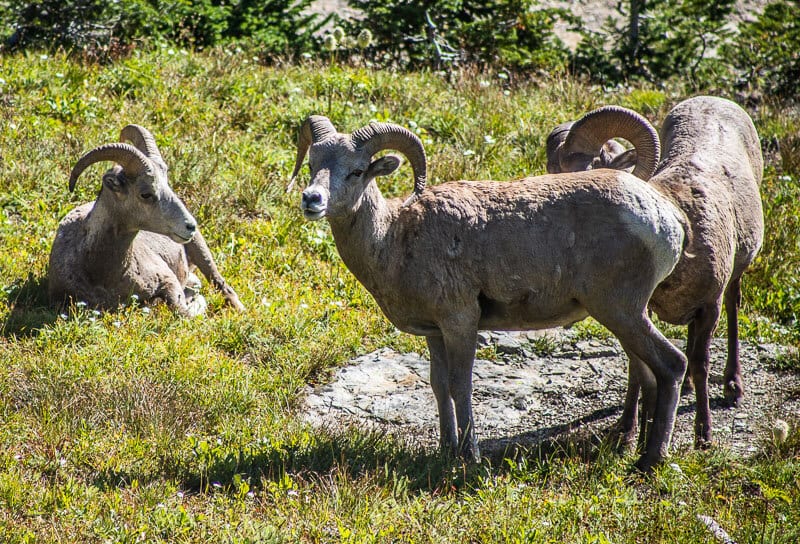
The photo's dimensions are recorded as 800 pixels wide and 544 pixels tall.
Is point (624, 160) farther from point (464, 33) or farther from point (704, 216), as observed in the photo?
point (464, 33)

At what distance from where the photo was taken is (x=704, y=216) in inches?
268

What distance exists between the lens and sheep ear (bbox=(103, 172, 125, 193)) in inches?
340

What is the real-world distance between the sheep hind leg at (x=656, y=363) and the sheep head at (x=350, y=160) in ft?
5.44

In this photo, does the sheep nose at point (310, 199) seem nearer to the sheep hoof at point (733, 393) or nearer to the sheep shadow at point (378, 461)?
the sheep shadow at point (378, 461)

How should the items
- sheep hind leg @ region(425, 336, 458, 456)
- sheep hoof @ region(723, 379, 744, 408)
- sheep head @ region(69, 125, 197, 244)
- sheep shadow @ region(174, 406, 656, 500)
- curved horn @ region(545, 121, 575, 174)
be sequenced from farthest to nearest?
sheep head @ region(69, 125, 197, 244) < curved horn @ region(545, 121, 575, 174) < sheep hoof @ region(723, 379, 744, 408) < sheep hind leg @ region(425, 336, 458, 456) < sheep shadow @ region(174, 406, 656, 500)

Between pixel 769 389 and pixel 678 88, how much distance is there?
809cm

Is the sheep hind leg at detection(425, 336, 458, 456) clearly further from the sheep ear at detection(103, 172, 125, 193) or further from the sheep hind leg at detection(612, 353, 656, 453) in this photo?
the sheep ear at detection(103, 172, 125, 193)

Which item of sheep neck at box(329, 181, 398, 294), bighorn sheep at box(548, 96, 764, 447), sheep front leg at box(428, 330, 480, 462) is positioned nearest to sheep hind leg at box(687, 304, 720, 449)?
bighorn sheep at box(548, 96, 764, 447)

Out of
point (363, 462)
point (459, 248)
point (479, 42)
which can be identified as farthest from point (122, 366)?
point (479, 42)

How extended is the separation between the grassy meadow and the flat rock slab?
1.05 feet

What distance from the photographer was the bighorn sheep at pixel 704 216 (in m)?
6.81

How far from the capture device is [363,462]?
6195 mm

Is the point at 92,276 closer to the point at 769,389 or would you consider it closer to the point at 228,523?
the point at 228,523

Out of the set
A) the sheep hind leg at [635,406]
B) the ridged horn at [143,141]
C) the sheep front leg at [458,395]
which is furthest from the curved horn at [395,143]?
the ridged horn at [143,141]
